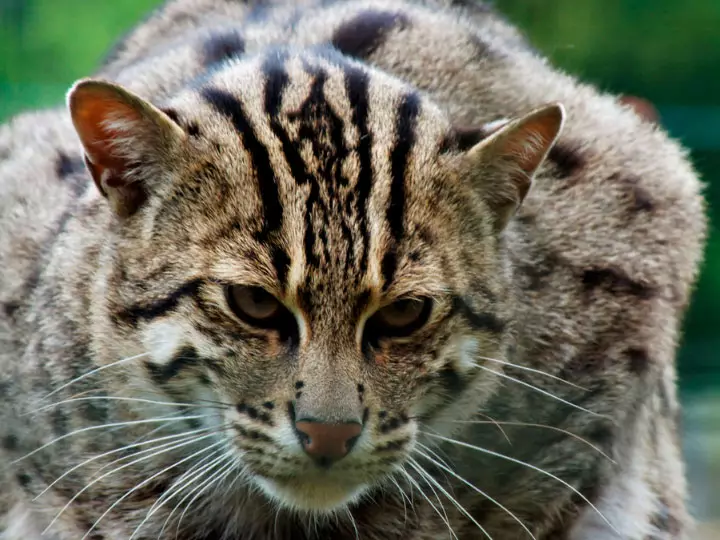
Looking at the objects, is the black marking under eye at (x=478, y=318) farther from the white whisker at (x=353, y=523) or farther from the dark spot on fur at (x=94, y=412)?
the dark spot on fur at (x=94, y=412)

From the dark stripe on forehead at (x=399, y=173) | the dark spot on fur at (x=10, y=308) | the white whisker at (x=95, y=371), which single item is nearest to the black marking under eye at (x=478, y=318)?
the dark stripe on forehead at (x=399, y=173)

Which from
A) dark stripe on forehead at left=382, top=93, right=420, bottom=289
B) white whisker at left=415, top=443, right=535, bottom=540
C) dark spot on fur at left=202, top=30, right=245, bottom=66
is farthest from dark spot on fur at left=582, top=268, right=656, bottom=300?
dark spot on fur at left=202, top=30, right=245, bottom=66

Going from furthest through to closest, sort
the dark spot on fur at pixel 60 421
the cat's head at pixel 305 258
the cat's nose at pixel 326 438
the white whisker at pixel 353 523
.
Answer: the dark spot on fur at pixel 60 421 < the white whisker at pixel 353 523 < the cat's head at pixel 305 258 < the cat's nose at pixel 326 438

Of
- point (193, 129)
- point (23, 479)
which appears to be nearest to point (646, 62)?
point (193, 129)

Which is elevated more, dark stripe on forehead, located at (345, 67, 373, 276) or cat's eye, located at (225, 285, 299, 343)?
dark stripe on forehead, located at (345, 67, 373, 276)

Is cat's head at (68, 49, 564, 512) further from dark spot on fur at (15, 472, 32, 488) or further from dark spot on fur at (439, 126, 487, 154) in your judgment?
dark spot on fur at (15, 472, 32, 488)
